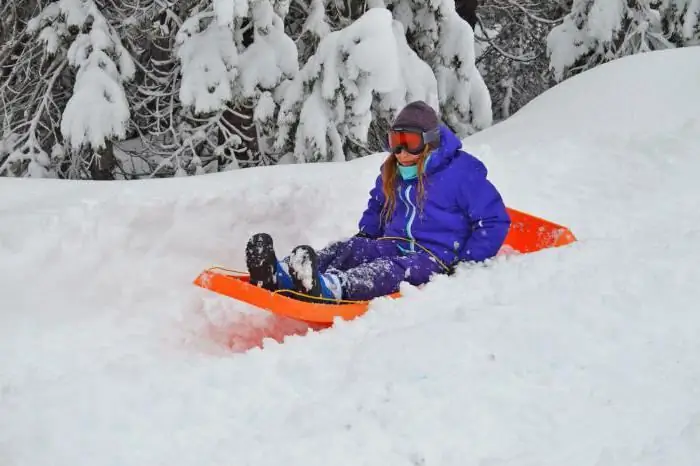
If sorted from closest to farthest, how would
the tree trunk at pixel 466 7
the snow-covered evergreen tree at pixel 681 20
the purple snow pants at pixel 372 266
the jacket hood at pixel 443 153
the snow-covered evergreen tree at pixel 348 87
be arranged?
the purple snow pants at pixel 372 266, the jacket hood at pixel 443 153, the snow-covered evergreen tree at pixel 348 87, the snow-covered evergreen tree at pixel 681 20, the tree trunk at pixel 466 7

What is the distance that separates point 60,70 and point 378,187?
5229 mm

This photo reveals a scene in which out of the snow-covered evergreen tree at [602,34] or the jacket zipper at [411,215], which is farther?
the snow-covered evergreen tree at [602,34]

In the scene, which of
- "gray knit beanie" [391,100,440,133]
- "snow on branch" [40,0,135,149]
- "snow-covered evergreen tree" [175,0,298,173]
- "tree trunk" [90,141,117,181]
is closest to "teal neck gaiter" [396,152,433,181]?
"gray knit beanie" [391,100,440,133]

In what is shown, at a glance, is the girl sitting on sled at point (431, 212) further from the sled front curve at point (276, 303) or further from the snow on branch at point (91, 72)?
the snow on branch at point (91, 72)

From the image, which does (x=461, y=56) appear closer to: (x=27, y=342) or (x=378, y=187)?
(x=378, y=187)

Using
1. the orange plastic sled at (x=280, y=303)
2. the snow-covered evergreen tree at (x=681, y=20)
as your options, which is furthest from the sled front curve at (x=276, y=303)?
the snow-covered evergreen tree at (x=681, y=20)

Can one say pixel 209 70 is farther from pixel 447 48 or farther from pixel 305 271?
pixel 305 271

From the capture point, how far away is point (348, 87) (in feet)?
22.3

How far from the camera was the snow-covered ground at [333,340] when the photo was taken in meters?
2.19

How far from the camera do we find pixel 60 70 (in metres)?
7.92

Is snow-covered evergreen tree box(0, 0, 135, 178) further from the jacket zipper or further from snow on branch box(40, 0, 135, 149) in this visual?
the jacket zipper

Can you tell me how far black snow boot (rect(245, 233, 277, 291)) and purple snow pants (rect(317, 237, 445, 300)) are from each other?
0.39m

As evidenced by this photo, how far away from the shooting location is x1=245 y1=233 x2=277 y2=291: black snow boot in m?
3.40

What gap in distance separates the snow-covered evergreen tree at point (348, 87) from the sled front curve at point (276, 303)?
376cm
